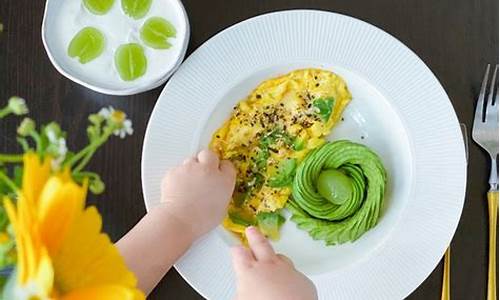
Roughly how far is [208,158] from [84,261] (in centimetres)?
56

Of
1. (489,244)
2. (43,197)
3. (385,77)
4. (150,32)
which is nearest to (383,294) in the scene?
(489,244)

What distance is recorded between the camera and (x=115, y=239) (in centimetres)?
93

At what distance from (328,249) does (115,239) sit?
276 millimetres

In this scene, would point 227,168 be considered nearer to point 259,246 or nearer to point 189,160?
point 189,160

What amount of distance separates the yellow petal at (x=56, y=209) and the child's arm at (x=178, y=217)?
1.68 ft

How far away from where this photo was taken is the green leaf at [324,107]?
3.10ft

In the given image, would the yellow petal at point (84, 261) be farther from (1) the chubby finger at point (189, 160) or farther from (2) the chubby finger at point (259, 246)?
(1) the chubby finger at point (189, 160)

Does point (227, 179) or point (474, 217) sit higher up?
point (227, 179)

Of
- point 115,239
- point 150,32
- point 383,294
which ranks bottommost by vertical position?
point 383,294

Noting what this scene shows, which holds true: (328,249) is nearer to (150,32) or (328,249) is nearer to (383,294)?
(383,294)

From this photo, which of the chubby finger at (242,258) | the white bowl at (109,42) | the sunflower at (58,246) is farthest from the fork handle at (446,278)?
the sunflower at (58,246)

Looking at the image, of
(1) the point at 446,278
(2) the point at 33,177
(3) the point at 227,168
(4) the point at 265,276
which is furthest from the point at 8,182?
(1) the point at 446,278

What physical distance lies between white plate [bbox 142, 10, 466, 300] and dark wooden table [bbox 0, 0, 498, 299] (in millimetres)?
40

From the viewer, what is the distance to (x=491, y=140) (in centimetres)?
94
